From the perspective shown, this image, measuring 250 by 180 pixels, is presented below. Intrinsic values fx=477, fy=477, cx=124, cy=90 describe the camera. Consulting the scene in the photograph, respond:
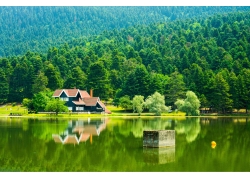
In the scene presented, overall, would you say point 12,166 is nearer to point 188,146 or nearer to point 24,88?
point 188,146

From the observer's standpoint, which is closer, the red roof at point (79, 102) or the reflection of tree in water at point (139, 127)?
the reflection of tree in water at point (139, 127)

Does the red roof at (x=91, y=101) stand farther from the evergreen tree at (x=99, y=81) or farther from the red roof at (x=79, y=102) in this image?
the evergreen tree at (x=99, y=81)

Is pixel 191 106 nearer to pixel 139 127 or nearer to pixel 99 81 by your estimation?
pixel 99 81

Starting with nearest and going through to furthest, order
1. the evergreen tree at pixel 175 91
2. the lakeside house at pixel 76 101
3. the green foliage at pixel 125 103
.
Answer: the green foliage at pixel 125 103
the lakeside house at pixel 76 101
the evergreen tree at pixel 175 91

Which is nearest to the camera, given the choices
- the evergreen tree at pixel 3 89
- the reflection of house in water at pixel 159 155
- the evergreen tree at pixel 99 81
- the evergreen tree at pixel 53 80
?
the reflection of house in water at pixel 159 155

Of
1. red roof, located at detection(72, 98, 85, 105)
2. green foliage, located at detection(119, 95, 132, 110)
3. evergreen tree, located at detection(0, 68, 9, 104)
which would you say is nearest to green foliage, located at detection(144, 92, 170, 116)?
green foliage, located at detection(119, 95, 132, 110)

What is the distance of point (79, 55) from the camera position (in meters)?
160

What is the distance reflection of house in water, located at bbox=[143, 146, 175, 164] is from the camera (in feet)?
84.0

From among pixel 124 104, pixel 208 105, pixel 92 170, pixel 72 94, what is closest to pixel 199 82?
pixel 208 105

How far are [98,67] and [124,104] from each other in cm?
2305

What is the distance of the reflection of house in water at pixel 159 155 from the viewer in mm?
25614

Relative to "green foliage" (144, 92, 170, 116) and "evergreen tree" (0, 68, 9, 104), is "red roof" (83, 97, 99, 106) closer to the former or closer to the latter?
"green foliage" (144, 92, 170, 116)

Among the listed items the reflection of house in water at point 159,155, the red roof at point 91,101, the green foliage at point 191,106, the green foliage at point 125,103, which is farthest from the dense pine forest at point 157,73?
the reflection of house in water at point 159,155

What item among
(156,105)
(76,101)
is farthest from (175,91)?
(76,101)
